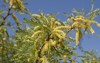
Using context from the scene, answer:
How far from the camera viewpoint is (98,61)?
22.3 metres

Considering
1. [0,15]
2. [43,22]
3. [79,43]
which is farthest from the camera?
[0,15]

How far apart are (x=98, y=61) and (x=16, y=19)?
27.4 feet

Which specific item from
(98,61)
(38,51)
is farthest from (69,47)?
(98,61)

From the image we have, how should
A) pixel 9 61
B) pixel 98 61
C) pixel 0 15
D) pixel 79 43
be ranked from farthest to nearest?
1. pixel 98 61
2. pixel 9 61
3. pixel 0 15
4. pixel 79 43

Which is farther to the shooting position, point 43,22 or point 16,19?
point 16,19

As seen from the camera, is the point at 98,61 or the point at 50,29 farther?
the point at 98,61

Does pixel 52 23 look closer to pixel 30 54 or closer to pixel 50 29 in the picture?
pixel 50 29

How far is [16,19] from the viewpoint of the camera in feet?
53.9

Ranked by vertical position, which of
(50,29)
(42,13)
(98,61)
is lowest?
(98,61)

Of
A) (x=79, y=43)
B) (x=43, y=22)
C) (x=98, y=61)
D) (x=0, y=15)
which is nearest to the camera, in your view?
(x=79, y=43)

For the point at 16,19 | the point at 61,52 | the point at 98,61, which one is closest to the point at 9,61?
the point at 16,19

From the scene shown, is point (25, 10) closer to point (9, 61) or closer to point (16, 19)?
point (16, 19)

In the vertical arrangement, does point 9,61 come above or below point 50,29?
below

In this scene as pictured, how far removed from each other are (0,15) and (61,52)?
3.74m
